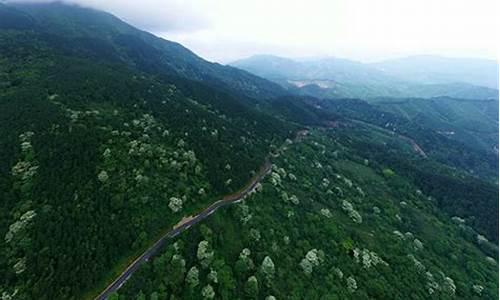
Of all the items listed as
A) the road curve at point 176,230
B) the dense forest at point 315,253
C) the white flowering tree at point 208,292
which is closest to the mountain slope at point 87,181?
the road curve at point 176,230

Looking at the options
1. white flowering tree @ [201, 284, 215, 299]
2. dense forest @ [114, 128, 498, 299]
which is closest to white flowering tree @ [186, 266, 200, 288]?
dense forest @ [114, 128, 498, 299]

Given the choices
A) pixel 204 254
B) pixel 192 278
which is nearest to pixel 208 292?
pixel 192 278

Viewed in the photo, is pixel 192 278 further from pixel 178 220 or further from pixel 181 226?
pixel 178 220

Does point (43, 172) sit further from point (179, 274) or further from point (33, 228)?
point (179, 274)

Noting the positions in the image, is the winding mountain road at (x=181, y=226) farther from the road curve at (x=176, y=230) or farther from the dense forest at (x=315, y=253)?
the dense forest at (x=315, y=253)

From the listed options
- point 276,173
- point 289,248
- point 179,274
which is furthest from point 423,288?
point 179,274

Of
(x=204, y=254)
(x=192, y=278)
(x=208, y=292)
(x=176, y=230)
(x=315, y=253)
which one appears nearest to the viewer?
(x=208, y=292)

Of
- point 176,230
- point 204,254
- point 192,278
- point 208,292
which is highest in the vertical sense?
point 204,254

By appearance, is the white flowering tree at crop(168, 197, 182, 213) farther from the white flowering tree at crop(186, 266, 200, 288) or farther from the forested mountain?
the white flowering tree at crop(186, 266, 200, 288)
